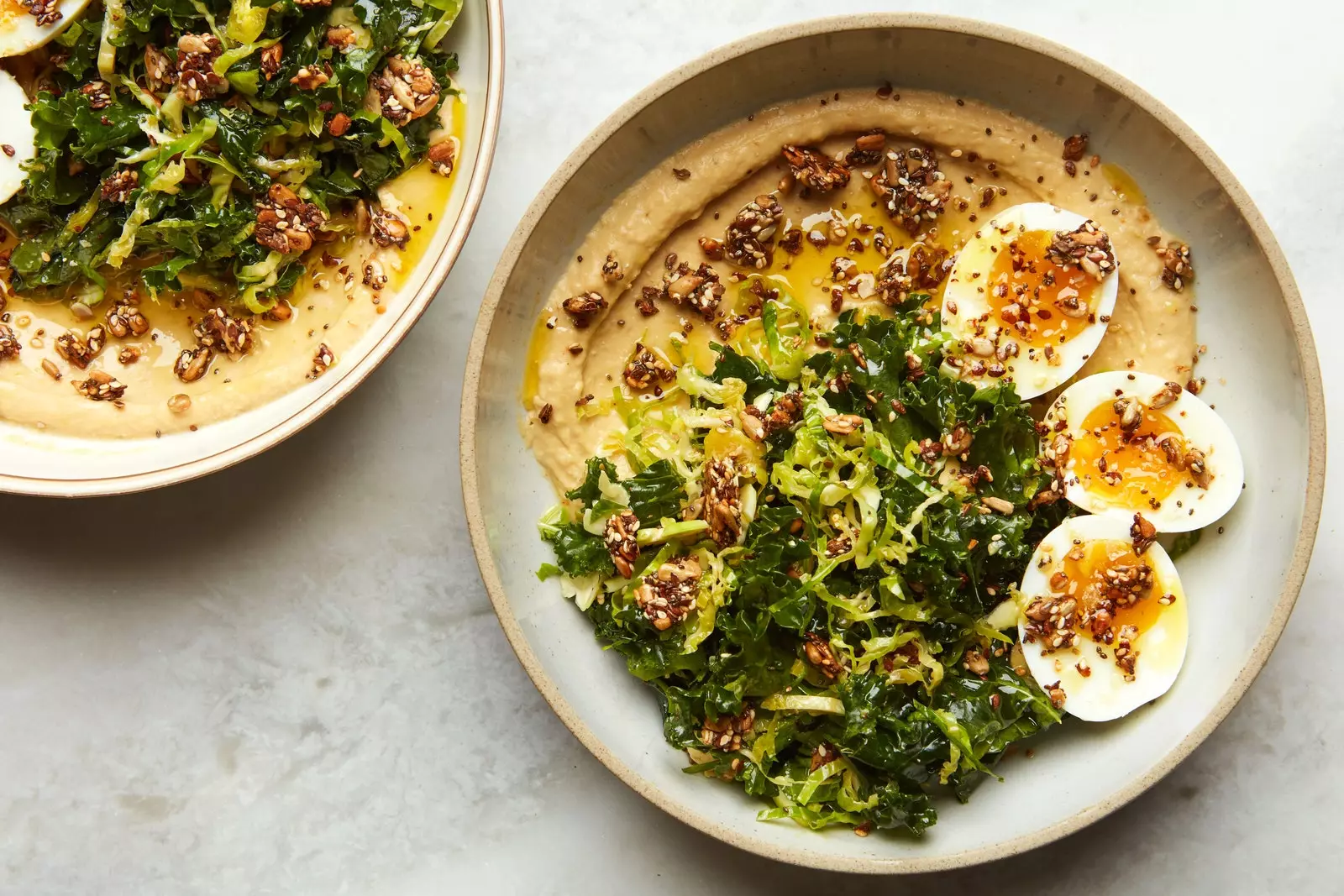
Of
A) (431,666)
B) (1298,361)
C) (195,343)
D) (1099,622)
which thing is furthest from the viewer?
(431,666)

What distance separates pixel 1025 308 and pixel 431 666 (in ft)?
7.30

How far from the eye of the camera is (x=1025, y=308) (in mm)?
2754

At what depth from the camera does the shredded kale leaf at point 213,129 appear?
2.64m

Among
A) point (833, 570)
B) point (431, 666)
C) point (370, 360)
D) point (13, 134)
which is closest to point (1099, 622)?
point (833, 570)

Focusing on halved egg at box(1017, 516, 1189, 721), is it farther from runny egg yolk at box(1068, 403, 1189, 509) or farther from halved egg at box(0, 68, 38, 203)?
halved egg at box(0, 68, 38, 203)

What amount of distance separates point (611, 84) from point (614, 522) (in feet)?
4.79

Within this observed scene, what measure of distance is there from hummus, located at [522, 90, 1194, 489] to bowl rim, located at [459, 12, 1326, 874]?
0.26 metres

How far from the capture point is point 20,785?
10.4 feet

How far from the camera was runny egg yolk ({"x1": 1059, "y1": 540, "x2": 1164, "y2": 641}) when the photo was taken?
2.69m

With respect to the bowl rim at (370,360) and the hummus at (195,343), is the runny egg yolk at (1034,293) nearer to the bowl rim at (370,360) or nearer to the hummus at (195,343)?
the bowl rim at (370,360)

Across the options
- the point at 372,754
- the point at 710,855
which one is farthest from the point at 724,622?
the point at 372,754

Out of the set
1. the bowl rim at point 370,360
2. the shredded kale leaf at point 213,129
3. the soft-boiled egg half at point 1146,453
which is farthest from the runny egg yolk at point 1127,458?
the shredded kale leaf at point 213,129

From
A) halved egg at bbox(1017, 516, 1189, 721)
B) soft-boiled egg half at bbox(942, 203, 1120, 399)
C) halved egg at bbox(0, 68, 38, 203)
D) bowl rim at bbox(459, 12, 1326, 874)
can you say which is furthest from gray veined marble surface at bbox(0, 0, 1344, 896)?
halved egg at bbox(0, 68, 38, 203)

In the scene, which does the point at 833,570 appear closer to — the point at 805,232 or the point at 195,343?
the point at 805,232
